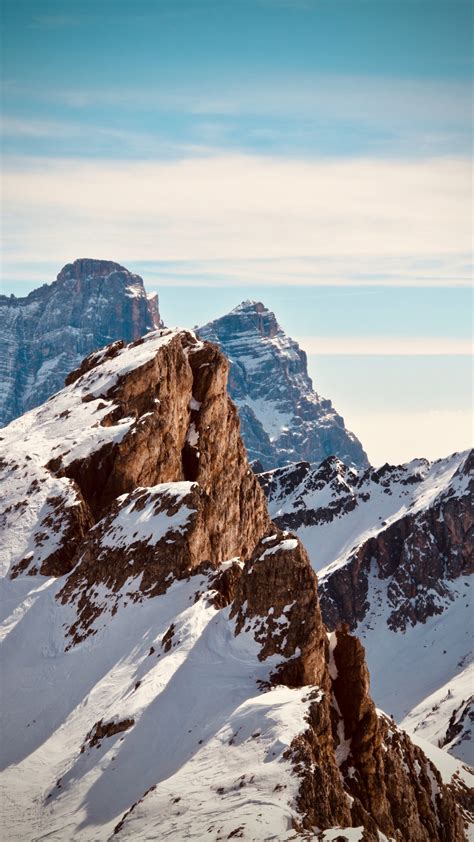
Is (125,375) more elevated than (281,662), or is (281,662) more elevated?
(125,375)

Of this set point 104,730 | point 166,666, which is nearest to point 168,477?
point 166,666

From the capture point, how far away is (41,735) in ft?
300

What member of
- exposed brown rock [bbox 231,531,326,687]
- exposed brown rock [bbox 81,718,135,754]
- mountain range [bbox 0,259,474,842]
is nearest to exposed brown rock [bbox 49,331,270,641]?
mountain range [bbox 0,259,474,842]

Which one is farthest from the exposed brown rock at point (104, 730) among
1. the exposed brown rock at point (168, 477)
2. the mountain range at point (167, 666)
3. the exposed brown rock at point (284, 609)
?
the exposed brown rock at point (168, 477)

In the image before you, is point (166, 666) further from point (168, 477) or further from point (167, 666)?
point (168, 477)

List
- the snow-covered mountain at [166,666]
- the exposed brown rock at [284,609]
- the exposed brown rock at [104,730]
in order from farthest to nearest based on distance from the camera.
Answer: the exposed brown rock at [104,730] < the exposed brown rock at [284,609] < the snow-covered mountain at [166,666]

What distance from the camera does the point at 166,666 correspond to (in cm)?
8725

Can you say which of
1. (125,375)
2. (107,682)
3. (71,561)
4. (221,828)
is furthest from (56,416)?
(221,828)

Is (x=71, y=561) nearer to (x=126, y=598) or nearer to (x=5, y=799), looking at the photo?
(x=126, y=598)

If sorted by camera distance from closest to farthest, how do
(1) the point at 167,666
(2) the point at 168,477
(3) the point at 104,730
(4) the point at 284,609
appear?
(3) the point at 104,730 < (4) the point at 284,609 < (1) the point at 167,666 < (2) the point at 168,477

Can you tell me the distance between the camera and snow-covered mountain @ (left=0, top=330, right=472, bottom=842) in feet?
224

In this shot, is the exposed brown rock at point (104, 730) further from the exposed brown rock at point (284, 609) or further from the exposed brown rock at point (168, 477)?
the exposed brown rock at point (168, 477)

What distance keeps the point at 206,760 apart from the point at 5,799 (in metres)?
19.1

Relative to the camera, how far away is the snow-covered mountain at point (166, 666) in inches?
2692
